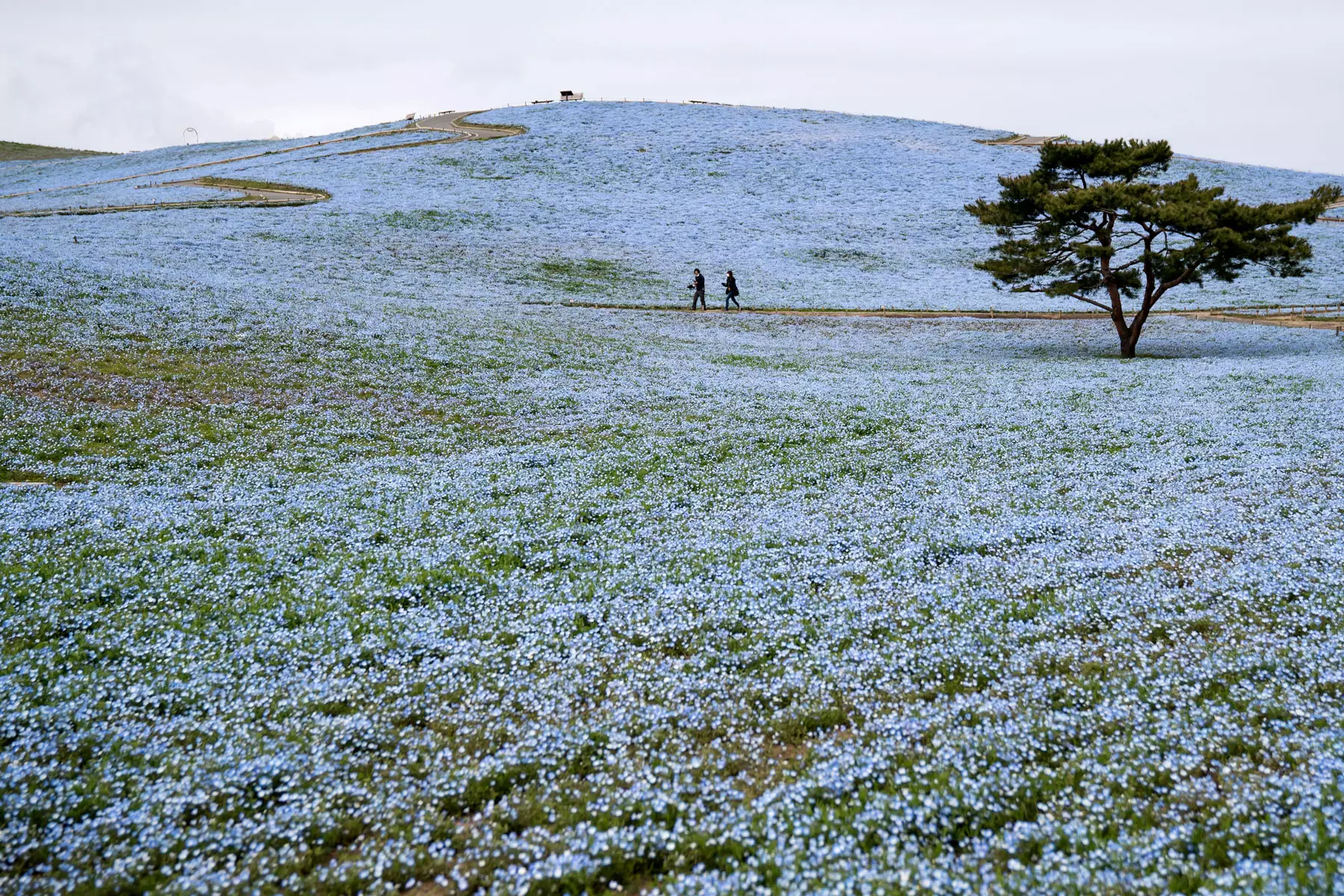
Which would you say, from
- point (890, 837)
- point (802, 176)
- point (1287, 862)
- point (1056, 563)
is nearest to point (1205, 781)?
point (1287, 862)

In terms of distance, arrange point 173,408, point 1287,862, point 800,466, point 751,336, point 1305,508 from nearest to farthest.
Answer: point 1287,862
point 1305,508
point 800,466
point 173,408
point 751,336

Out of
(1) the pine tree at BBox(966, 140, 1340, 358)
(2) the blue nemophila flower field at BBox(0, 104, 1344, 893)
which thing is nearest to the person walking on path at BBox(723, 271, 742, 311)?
(1) the pine tree at BBox(966, 140, 1340, 358)

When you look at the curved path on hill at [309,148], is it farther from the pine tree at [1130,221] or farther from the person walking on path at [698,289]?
the pine tree at [1130,221]

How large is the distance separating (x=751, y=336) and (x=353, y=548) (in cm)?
2545

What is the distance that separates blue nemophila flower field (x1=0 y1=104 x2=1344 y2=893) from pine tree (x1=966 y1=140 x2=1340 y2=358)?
5.39 meters

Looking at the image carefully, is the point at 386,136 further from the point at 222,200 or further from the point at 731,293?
the point at 731,293

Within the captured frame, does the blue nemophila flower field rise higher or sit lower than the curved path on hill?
lower

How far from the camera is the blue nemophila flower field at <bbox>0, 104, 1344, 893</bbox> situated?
253 inches

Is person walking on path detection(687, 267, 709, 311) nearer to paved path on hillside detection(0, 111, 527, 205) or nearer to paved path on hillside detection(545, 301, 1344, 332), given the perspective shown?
paved path on hillside detection(545, 301, 1344, 332)

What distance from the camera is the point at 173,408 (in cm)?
1847

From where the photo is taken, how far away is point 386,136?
269ft

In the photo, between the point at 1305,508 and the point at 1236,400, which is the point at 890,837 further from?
the point at 1236,400

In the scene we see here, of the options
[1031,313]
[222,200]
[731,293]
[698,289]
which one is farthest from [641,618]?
[222,200]

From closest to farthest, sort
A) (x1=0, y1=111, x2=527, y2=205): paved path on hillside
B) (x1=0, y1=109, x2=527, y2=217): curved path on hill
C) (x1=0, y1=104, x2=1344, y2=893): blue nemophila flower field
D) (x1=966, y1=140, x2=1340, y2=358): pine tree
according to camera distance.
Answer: (x1=0, y1=104, x2=1344, y2=893): blue nemophila flower field
(x1=966, y1=140, x2=1340, y2=358): pine tree
(x1=0, y1=109, x2=527, y2=217): curved path on hill
(x1=0, y1=111, x2=527, y2=205): paved path on hillside
